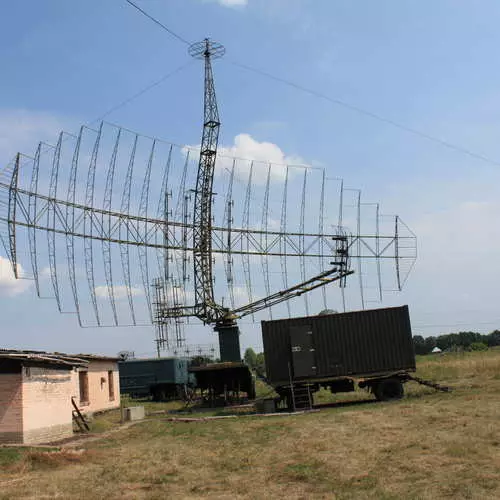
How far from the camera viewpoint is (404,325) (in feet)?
82.0

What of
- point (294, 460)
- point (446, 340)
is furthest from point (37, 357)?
point (446, 340)

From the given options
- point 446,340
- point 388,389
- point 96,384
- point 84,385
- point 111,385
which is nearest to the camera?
point 388,389

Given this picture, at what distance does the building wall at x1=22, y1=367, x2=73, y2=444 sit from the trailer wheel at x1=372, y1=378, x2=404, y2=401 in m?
12.9

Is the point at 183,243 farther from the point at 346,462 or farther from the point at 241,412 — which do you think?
the point at 346,462

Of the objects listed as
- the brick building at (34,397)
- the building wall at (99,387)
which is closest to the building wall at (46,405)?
the brick building at (34,397)

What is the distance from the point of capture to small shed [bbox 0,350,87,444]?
17328mm

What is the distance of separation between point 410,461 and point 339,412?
1010 cm

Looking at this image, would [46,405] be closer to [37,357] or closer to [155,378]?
[37,357]

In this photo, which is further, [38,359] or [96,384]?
[96,384]

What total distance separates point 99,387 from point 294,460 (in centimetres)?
1973

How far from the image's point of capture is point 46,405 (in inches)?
749

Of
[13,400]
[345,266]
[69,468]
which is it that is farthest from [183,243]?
[69,468]

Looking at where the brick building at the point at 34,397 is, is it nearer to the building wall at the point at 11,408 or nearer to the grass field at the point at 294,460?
the building wall at the point at 11,408

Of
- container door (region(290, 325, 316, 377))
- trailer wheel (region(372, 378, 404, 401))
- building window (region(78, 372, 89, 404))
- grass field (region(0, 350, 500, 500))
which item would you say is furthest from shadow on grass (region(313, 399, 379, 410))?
building window (region(78, 372, 89, 404))
